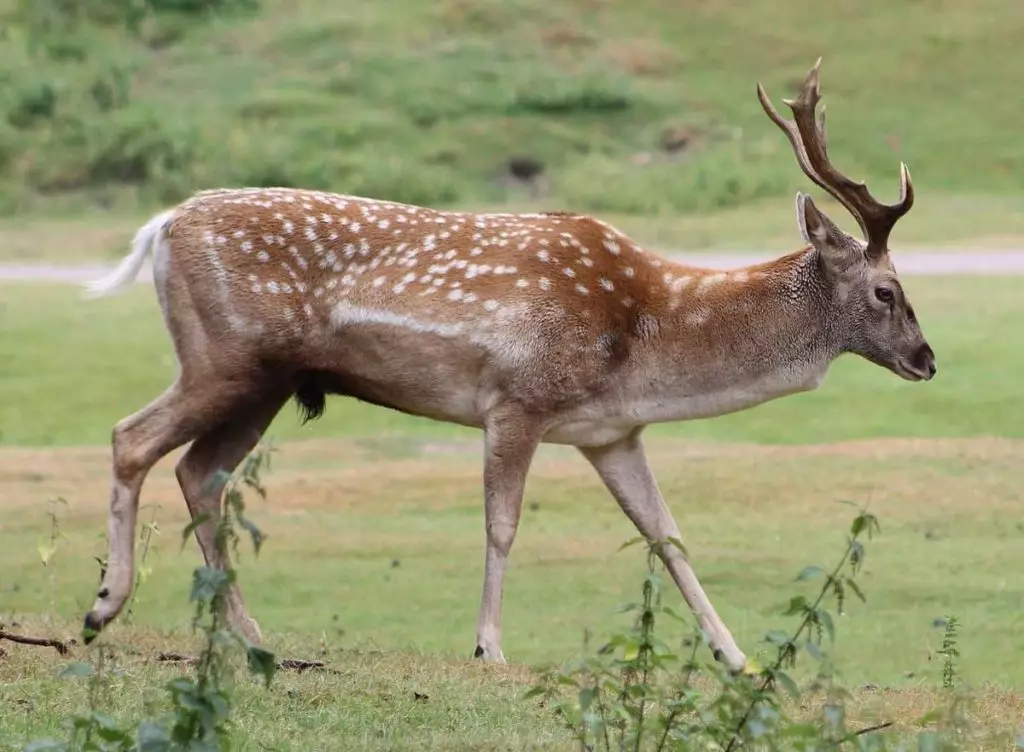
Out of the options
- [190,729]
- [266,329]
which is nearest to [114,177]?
[266,329]

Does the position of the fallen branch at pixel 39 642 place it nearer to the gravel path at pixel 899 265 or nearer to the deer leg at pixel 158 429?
the deer leg at pixel 158 429

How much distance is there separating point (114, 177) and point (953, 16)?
48.0 ft

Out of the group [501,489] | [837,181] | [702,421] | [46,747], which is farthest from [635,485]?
[702,421]

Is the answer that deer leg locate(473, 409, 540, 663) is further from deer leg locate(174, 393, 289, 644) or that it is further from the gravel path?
the gravel path

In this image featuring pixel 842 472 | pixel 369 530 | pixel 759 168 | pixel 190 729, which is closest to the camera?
pixel 190 729

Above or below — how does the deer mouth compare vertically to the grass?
above

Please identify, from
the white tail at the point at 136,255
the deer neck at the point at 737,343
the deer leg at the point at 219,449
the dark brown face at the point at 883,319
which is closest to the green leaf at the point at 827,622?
the deer neck at the point at 737,343

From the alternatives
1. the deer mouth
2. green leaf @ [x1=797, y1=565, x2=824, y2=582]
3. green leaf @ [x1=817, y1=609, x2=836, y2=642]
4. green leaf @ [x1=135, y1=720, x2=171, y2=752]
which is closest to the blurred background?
the deer mouth

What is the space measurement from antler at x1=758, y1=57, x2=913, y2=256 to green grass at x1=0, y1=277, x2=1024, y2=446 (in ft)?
19.3

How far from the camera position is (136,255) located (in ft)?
26.3

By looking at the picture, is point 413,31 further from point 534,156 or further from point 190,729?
point 190,729

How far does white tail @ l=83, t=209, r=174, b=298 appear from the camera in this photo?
8.00 m

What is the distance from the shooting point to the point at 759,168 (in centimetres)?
2816

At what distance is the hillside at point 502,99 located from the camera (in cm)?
2800
